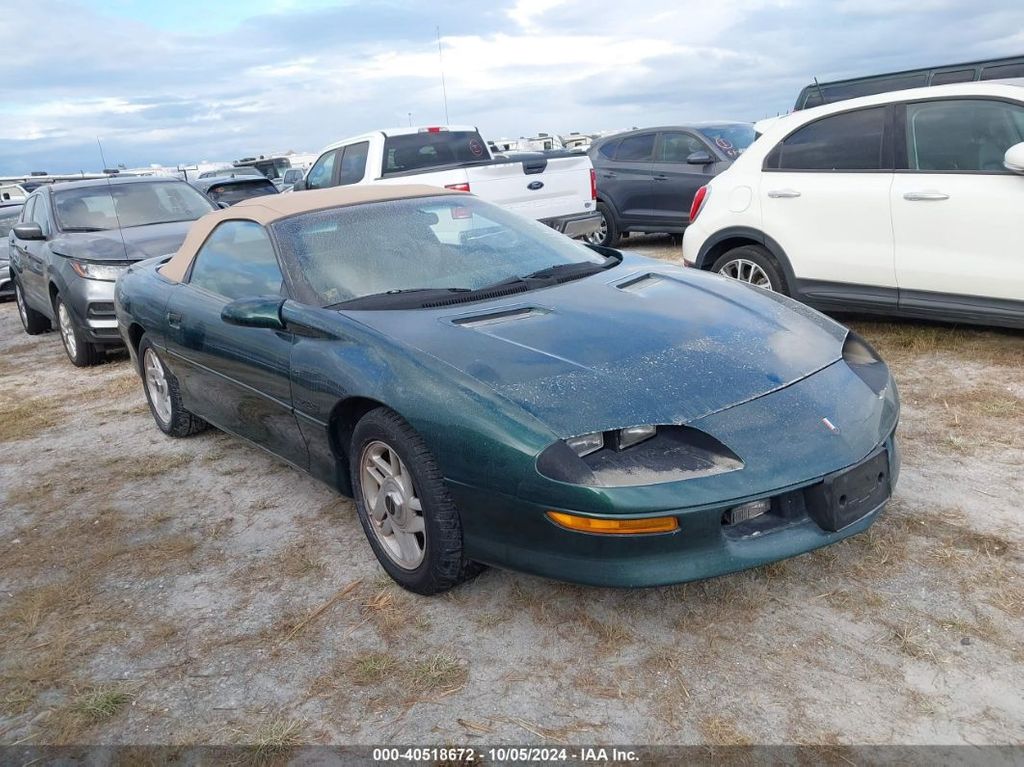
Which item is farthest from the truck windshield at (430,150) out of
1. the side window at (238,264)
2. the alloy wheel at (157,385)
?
the side window at (238,264)

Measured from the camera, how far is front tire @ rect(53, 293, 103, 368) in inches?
286

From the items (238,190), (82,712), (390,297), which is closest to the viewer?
(82,712)

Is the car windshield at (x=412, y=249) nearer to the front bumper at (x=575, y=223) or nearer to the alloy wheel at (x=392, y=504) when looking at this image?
the alloy wheel at (x=392, y=504)

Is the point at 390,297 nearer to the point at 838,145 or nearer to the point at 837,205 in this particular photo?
the point at 837,205

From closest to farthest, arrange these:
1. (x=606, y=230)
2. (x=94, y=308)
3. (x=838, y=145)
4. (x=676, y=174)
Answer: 1. (x=838, y=145)
2. (x=94, y=308)
3. (x=676, y=174)
4. (x=606, y=230)

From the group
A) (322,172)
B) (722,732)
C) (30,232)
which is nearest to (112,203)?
(30,232)

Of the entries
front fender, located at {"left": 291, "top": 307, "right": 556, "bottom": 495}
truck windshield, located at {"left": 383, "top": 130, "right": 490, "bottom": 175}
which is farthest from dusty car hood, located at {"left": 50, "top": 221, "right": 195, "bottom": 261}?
front fender, located at {"left": 291, "top": 307, "right": 556, "bottom": 495}

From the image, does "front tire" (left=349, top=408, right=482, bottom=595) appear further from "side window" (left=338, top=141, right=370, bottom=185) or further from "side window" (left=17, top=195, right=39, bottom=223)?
"side window" (left=17, top=195, right=39, bottom=223)

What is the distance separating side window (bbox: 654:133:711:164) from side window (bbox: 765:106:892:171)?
188 inches

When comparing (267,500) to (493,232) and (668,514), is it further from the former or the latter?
(668,514)

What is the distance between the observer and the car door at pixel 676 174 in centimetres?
1053

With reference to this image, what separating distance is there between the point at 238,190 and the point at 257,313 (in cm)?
1158

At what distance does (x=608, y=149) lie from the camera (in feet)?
38.4

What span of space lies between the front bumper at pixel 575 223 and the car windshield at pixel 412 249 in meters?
4.78
